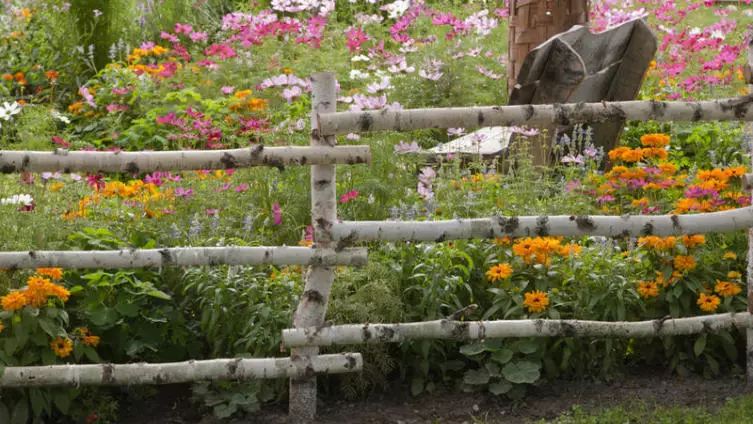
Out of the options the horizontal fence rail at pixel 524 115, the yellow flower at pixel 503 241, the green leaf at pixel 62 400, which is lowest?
the green leaf at pixel 62 400

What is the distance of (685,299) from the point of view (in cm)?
435

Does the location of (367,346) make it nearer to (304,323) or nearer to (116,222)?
(304,323)

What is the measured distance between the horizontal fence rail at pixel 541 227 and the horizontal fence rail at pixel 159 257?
11 centimetres

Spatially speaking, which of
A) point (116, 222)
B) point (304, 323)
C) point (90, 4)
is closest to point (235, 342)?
point (304, 323)

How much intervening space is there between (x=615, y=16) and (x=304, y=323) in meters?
5.65

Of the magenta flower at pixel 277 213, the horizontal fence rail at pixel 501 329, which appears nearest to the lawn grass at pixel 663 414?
the horizontal fence rail at pixel 501 329

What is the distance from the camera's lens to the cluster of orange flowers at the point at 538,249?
429 cm

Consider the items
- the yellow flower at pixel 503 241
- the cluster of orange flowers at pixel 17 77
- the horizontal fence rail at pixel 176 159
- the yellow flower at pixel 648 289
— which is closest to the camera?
the horizontal fence rail at pixel 176 159

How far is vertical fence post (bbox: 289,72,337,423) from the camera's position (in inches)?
153

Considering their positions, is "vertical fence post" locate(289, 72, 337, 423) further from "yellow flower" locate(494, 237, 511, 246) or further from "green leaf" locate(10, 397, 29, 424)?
"green leaf" locate(10, 397, 29, 424)

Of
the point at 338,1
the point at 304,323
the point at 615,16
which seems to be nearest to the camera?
the point at 304,323

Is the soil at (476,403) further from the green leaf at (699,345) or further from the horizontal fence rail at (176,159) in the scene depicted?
the horizontal fence rail at (176,159)

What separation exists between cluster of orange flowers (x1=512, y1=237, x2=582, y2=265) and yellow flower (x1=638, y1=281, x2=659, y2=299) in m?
0.34

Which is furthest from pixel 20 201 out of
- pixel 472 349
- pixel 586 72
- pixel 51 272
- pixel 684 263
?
pixel 586 72
